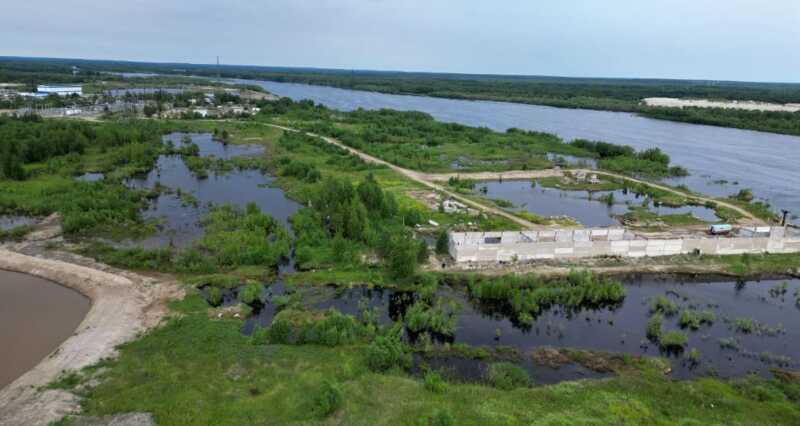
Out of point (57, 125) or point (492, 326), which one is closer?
point (492, 326)

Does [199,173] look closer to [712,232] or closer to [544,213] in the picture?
[544,213]

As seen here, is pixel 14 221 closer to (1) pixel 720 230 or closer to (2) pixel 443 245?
(2) pixel 443 245

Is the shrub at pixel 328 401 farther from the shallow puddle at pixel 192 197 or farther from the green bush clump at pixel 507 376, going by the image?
the shallow puddle at pixel 192 197

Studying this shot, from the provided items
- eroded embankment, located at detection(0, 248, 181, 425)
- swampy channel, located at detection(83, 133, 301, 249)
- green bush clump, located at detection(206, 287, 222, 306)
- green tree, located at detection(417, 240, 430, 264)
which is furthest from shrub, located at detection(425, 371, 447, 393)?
swampy channel, located at detection(83, 133, 301, 249)

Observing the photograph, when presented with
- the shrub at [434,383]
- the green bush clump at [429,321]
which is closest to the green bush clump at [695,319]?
the green bush clump at [429,321]

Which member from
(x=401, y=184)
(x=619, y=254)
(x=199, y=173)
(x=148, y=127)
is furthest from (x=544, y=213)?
(x=148, y=127)

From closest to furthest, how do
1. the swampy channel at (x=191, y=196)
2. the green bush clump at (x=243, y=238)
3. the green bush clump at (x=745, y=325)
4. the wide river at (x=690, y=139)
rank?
the green bush clump at (x=745, y=325), the green bush clump at (x=243, y=238), the swampy channel at (x=191, y=196), the wide river at (x=690, y=139)

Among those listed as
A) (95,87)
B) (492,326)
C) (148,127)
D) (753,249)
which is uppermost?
(95,87)

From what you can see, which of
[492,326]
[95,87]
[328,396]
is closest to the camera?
[328,396]
